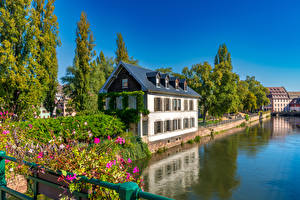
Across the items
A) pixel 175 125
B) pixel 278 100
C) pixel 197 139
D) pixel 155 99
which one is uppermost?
pixel 278 100

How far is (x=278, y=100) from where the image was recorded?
131125mm

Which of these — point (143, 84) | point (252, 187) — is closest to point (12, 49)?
point (143, 84)

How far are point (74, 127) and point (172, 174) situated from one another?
32.9 ft

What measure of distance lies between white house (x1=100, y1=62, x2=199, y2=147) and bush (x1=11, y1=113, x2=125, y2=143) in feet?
11.6

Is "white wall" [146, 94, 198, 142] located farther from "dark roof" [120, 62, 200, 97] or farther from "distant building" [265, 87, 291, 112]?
"distant building" [265, 87, 291, 112]

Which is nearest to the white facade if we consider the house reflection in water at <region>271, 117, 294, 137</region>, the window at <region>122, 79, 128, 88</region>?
the window at <region>122, 79, 128, 88</region>

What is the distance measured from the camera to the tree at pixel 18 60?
19.4 metres

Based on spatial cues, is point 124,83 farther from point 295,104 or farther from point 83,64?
point 295,104

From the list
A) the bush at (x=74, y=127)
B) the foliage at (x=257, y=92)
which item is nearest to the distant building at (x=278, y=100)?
the foliage at (x=257, y=92)

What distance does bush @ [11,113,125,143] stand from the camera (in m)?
15.1

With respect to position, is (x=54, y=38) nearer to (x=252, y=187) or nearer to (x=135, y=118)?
(x=135, y=118)

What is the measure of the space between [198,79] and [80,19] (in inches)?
980

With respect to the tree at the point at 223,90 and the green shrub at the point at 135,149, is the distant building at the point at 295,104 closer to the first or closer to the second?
the tree at the point at 223,90

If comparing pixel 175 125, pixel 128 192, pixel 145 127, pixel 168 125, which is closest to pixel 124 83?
pixel 145 127
